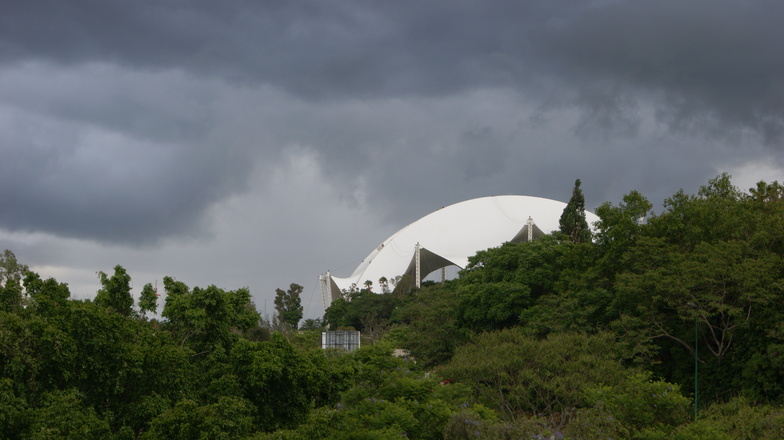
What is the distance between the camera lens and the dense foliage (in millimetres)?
13992

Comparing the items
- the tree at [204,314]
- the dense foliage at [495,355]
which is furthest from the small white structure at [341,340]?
the tree at [204,314]

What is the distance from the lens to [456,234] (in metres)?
65.1

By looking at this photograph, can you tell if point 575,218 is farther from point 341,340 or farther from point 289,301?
point 289,301

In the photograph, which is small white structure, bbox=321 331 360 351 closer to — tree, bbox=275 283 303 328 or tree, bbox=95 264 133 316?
tree, bbox=95 264 133 316

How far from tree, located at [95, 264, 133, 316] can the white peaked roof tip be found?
4610 cm

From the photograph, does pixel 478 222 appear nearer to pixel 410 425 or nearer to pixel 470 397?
pixel 470 397

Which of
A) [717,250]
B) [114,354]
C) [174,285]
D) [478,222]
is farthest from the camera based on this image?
[478,222]

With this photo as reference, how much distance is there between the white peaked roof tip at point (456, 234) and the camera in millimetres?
63594

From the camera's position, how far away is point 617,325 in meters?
23.1

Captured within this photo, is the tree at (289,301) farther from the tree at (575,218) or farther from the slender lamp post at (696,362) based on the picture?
the slender lamp post at (696,362)

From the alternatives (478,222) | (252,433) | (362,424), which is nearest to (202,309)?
(252,433)

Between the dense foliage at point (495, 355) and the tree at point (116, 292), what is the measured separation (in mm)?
37

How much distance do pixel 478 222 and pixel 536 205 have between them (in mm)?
5102

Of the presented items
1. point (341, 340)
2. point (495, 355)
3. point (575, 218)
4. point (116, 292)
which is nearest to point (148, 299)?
point (116, 292)
